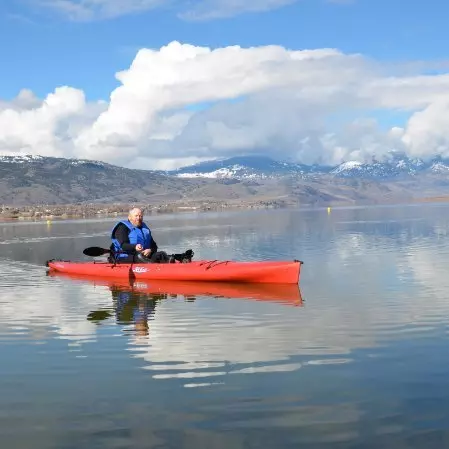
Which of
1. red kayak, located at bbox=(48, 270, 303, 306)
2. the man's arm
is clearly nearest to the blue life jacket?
the man's arm

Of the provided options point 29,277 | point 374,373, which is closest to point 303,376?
point 374,373

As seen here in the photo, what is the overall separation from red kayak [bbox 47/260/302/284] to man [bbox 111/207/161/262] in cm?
52

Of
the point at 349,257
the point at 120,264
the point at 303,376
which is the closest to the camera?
the point at 303,376

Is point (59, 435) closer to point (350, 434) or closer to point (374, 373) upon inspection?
point (350, 434)

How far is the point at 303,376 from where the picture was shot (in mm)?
13047

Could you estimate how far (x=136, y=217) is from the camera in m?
28.1

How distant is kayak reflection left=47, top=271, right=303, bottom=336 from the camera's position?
21.4 m

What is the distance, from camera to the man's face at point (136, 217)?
28062 millimetres

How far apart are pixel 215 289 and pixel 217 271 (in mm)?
1425

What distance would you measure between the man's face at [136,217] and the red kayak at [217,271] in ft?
6.32

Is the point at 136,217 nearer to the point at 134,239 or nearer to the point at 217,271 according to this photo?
the point at 134,239

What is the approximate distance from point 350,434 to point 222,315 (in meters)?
10.8

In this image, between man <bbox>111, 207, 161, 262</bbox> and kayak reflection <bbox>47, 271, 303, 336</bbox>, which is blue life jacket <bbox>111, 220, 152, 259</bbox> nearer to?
man <bbox>111, 207, 161, 262</bbox>

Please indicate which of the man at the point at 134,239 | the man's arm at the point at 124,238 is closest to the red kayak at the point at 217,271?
the man at the point at 134,239
